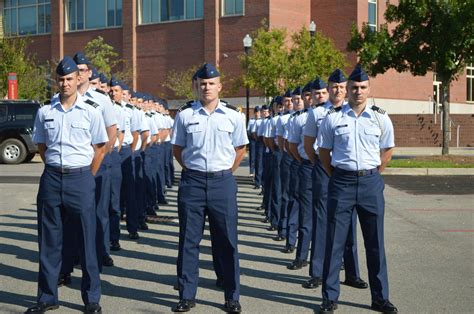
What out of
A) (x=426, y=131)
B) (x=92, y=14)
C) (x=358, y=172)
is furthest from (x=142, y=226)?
(x=92, y=14)

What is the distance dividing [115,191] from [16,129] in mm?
18213

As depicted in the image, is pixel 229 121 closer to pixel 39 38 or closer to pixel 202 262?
pixel 202 262

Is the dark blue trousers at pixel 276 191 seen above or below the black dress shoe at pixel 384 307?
above

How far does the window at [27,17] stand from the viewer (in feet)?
191

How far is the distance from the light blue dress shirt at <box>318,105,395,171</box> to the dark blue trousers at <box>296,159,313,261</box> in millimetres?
1778

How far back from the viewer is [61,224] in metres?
6.62

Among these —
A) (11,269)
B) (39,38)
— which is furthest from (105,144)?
(39,38)

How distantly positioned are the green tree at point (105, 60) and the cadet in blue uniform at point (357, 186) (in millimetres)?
39852

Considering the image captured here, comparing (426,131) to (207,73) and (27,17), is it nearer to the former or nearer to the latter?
(27,17)

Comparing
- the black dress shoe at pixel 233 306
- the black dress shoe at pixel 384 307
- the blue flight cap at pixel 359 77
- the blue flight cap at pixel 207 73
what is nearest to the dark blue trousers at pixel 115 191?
the blue flight cap at pixel 207 73

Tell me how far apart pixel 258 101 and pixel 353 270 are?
39.5 metres

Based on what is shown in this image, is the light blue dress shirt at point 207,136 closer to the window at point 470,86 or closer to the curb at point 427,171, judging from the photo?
the curb at point 427,171

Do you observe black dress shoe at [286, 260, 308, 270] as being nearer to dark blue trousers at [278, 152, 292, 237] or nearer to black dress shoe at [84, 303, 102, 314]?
dark blue trousers at [278, 152, 292, 237]

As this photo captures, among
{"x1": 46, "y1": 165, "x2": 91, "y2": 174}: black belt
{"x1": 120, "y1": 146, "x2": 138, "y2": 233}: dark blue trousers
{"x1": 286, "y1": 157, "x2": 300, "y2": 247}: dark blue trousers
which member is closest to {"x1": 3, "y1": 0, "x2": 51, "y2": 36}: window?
{"x1": 120, "y1": 146, "x2": 138, "y2": 233}: dark blue trousers
